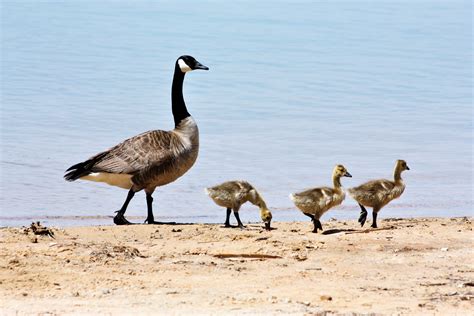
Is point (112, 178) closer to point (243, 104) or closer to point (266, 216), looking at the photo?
point (266, 216)

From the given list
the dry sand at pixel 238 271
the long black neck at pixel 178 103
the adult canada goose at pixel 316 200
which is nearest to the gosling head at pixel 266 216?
the dry sand at pixel 238 271

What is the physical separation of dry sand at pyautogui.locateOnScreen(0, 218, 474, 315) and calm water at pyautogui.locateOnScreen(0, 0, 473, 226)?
2.77 metres

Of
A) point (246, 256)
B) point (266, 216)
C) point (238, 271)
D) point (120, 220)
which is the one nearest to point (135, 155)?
point (120, 220)

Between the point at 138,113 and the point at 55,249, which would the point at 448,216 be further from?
the point at 138,113

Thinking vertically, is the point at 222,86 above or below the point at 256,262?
above

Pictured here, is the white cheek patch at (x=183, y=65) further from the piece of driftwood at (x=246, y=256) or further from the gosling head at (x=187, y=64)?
the piece of driftwood at (x=246, y=256)

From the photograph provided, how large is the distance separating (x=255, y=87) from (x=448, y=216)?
12.0 metres

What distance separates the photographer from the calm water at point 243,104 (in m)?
15.0

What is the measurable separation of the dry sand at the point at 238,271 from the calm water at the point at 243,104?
277 centimetres

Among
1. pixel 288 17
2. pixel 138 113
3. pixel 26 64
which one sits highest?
pixel 288 17

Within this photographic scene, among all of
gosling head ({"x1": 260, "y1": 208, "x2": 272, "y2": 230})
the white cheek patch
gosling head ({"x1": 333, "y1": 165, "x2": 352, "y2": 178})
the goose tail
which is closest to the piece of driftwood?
gosling head ({"x1": 260, "y1": 208, "x2": 272, "y2": 230})

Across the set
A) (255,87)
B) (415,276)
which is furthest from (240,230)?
(255,87)

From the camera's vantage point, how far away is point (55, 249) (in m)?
9.79

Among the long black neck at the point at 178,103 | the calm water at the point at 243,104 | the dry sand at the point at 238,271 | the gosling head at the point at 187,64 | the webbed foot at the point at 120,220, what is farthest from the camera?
the calm water at the point at 243,104
